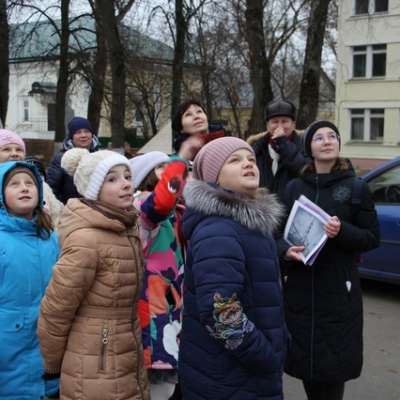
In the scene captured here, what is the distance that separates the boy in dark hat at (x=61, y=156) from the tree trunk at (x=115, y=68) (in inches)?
294

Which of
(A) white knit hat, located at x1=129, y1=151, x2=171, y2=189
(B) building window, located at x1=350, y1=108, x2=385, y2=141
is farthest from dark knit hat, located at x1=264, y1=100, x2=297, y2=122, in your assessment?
(B) building window, located at x1=350, y1=108, x2=385, y2=141

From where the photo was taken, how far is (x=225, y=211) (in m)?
2.42

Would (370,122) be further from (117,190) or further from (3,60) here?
(117,190)

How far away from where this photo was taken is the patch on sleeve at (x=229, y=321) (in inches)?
87.5

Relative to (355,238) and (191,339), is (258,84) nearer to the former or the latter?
(355,238)

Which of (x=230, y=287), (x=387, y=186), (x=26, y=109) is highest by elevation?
(x=26, y=109)

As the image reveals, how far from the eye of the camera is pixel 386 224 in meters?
6.48

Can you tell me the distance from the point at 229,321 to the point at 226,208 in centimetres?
48

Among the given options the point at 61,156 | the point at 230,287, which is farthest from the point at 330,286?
the point at 61,156

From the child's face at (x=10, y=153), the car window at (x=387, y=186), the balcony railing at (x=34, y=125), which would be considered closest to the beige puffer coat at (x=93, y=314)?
the child's face at (x=10, y=153)

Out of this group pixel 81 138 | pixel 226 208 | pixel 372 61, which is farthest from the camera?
pixel 372 61

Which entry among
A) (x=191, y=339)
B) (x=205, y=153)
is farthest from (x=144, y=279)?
(x=205, y=153)

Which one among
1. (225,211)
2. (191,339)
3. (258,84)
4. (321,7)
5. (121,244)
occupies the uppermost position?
(321,7)

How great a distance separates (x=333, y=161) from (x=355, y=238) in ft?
1.63
